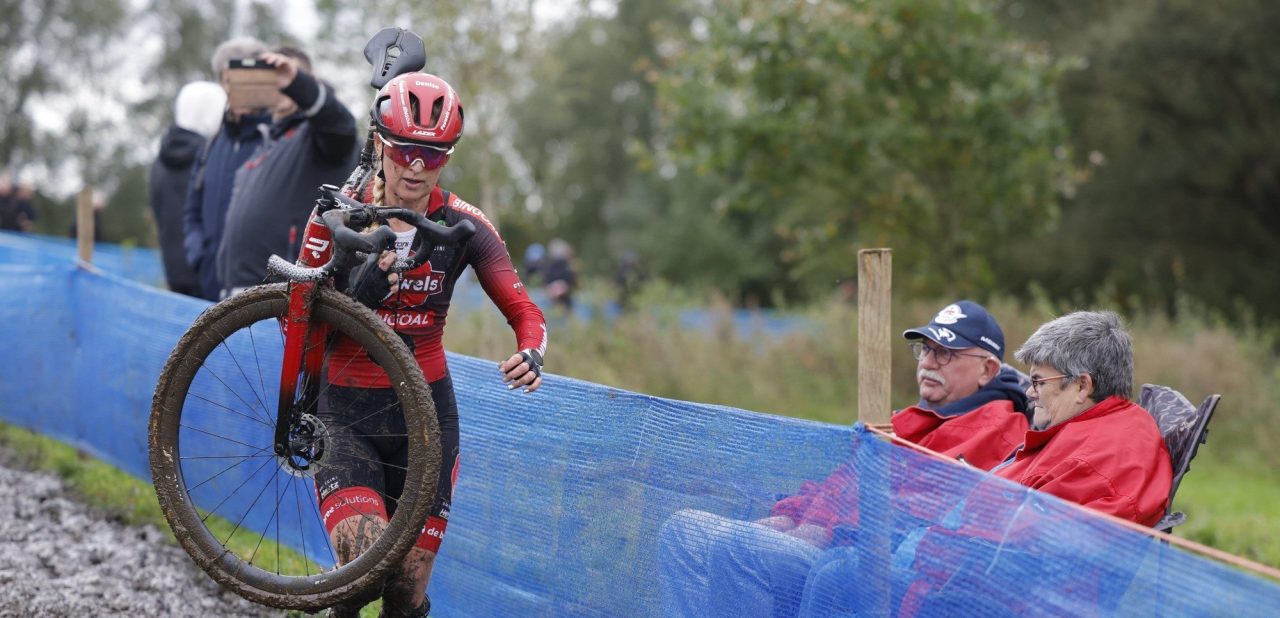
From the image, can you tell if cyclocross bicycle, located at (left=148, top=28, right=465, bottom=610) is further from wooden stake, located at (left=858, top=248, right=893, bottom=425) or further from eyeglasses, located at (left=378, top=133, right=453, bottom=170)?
wooden stake, located at (left=858, top=248, right=893, bottom=425)

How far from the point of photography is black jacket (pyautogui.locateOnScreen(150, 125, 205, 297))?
7.64 meters

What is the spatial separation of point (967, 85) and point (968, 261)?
8.18 ft

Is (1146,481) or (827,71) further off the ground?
(827,71)

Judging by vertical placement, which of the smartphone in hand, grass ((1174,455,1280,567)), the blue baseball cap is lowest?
grass ((1174,455,1280,567))

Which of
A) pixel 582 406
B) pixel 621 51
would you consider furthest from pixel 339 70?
pixel 621 51

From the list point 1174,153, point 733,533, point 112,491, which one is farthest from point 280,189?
point 1174,153

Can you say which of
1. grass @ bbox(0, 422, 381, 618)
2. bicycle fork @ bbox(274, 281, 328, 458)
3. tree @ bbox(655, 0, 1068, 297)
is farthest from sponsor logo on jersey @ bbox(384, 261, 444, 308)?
tree @ bbox(655, 0, 1068, 297)

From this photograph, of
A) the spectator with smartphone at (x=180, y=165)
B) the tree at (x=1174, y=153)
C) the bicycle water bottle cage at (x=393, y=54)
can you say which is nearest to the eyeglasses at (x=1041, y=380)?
the bicycle water bottle cage at (x=393, y=54)

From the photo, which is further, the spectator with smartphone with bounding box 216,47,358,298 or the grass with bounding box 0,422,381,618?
the spectator with smartphone with bounding box 216,47,358,298

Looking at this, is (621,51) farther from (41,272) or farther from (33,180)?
(41,272)

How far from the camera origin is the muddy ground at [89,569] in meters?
5.07

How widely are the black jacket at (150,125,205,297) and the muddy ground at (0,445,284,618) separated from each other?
1.59m

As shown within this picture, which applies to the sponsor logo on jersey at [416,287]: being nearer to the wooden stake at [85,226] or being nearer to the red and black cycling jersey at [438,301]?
the red and black cycling jersey at [438,301]

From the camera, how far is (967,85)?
52.4 ft
